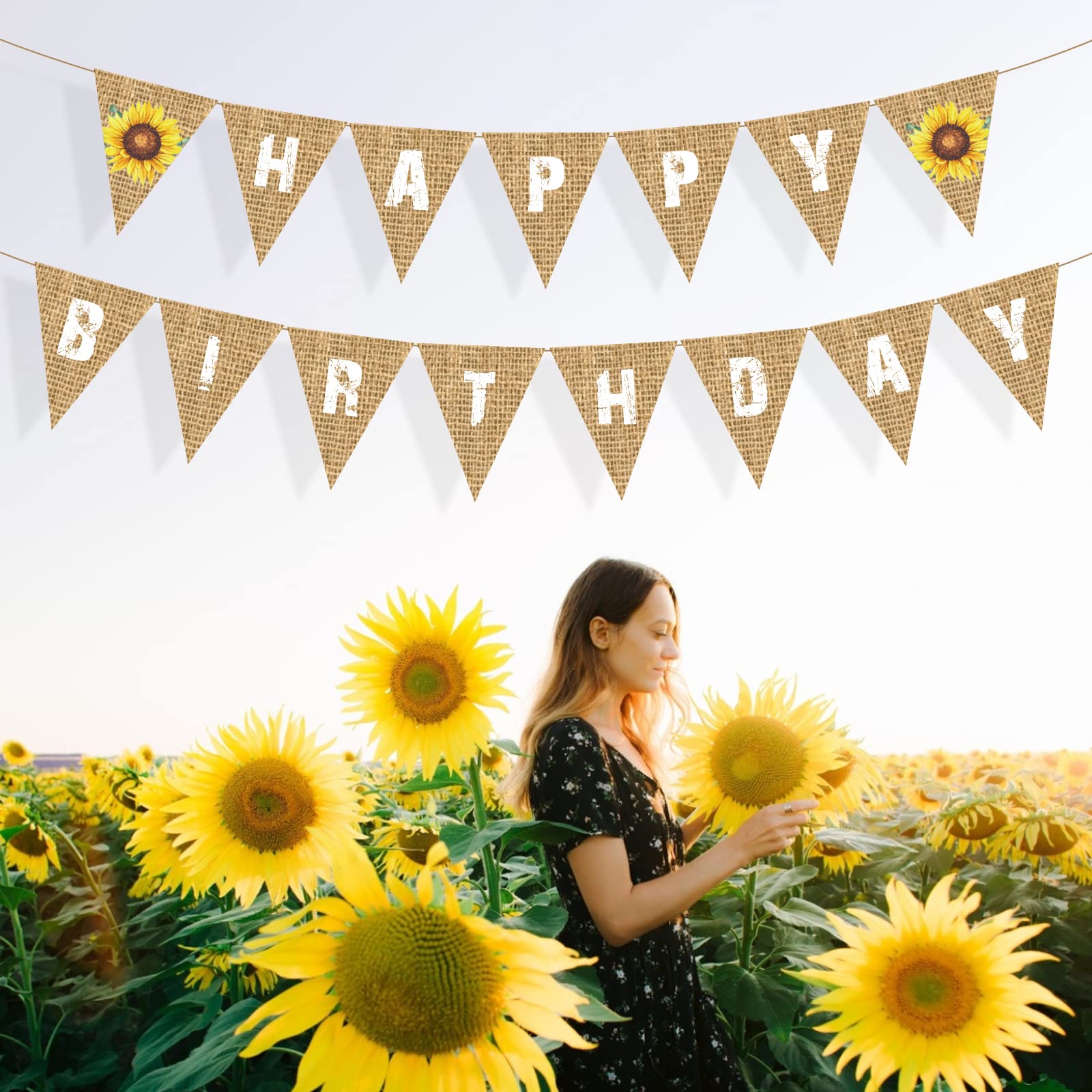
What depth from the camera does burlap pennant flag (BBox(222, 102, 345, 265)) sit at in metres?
3.62

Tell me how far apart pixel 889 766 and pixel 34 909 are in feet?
10.4

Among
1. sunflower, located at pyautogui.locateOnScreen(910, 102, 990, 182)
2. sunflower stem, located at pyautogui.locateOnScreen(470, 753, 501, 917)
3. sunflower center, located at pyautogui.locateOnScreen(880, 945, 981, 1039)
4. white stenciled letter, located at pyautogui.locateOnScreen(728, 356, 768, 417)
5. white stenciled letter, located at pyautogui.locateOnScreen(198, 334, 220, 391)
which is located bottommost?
sunflower center, located at pyautogui.locateOnScreen(880, 945, 981, 1039)

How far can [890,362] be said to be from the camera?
3576 mm

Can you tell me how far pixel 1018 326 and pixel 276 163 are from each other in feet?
9.02

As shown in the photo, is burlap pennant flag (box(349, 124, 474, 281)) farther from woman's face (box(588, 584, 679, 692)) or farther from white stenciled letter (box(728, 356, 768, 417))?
woman's face (box(588, 584, 679, 692))

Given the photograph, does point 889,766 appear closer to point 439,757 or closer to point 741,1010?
point 741,1010

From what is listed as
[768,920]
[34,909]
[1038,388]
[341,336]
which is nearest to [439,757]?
[768,920]

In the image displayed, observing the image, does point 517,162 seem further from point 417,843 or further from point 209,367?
point 417,843

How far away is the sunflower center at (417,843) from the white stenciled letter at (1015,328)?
9.22 ft

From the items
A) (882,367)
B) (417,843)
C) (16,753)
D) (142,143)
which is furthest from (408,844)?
(16,753)

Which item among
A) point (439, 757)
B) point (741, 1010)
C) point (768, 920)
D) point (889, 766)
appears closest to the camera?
point (439, 757)

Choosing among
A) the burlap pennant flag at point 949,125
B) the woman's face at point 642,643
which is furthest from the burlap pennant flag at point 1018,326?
the woman's face at point 642,643

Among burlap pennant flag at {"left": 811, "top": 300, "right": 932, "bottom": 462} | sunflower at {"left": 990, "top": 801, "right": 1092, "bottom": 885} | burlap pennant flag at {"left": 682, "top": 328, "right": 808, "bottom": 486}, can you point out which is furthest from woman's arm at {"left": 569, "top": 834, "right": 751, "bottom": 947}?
burlap pennant flag at {"left": 811, "top": 300, "right": 932, "bottom": 462}

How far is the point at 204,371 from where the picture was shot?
3613 mm
